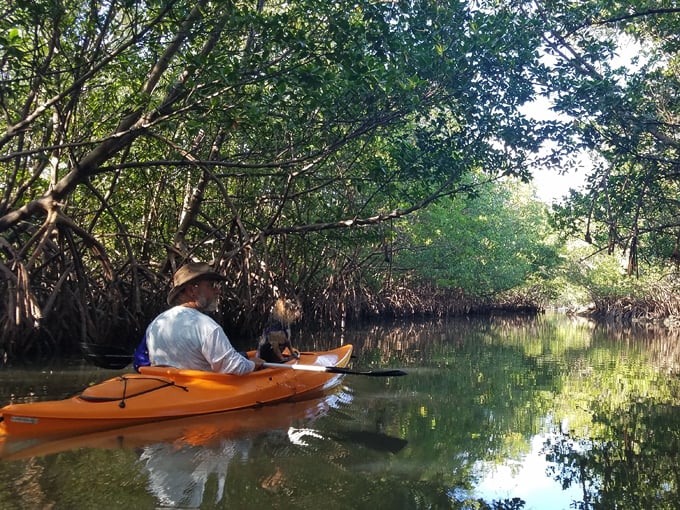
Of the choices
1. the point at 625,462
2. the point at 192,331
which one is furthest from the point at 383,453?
the point at 192,331

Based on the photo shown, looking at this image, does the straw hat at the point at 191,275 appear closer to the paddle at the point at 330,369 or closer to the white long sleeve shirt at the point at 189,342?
the white long sleeve shirt at the point at 189,342

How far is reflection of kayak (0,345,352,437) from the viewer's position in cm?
380

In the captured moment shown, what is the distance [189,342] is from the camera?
456 cm

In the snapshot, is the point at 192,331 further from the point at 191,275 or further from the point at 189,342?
the point at 191,275

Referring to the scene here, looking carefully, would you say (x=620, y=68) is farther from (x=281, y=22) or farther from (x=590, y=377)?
(x=281, y=22)

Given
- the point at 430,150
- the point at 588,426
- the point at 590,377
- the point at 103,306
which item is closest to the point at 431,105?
the point at 430,150

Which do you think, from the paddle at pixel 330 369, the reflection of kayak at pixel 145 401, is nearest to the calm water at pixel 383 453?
the reflection of kayak at pixel 145 401

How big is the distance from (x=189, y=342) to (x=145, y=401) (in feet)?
1.76

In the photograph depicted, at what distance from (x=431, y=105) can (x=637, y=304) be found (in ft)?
82.0

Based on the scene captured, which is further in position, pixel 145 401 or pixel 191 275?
pixel 191 275

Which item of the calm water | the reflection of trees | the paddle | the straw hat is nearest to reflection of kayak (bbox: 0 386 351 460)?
the calm water

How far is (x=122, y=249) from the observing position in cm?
1076

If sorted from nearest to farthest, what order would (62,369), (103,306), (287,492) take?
(287,492), (62,369), (103,306)

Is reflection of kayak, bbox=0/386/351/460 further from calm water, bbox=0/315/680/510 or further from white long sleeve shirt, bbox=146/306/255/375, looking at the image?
white long sleeve shirt, bbox=146/306/255/375
